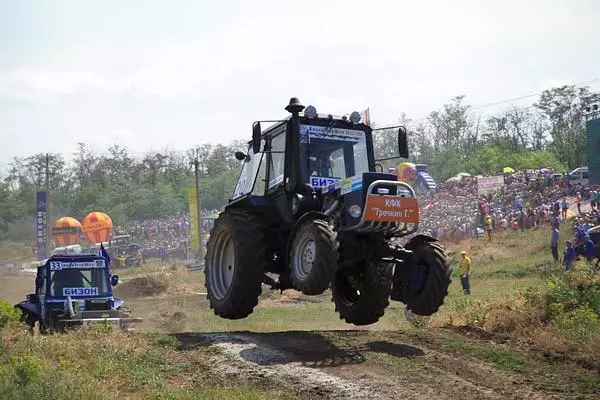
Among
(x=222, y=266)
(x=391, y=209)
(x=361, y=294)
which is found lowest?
(x=361, y=294)

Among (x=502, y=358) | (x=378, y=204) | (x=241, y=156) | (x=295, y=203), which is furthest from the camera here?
(x=241, y=156)

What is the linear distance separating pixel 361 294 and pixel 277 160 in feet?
7.85

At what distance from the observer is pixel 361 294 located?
1045cm

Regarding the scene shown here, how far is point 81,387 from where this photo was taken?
664cm

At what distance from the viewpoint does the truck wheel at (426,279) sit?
369 inches

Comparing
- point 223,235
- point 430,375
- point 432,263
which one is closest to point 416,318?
point 432,263

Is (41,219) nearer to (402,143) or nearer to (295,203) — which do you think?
(295,203)

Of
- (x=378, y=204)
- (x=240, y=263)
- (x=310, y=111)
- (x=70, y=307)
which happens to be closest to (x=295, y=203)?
(x=240, y=263)

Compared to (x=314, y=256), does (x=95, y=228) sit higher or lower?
higher

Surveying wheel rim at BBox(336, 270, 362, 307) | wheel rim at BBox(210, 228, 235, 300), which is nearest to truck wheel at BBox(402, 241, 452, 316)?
wheel rim at BBox(336, 270, 362, 307)

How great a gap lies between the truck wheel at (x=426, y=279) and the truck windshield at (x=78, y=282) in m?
8.44

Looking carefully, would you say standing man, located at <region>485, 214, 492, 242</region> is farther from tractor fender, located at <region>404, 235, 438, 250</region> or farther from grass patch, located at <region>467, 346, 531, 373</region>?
grass patch, located at <region>467, 346, 531, 373</region>

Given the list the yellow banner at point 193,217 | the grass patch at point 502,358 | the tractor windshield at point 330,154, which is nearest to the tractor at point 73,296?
the tractor windshield at point 330,154

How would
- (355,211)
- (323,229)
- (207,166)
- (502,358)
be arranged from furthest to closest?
(207,166) < (355,211) < (323,229) < (502,358)
